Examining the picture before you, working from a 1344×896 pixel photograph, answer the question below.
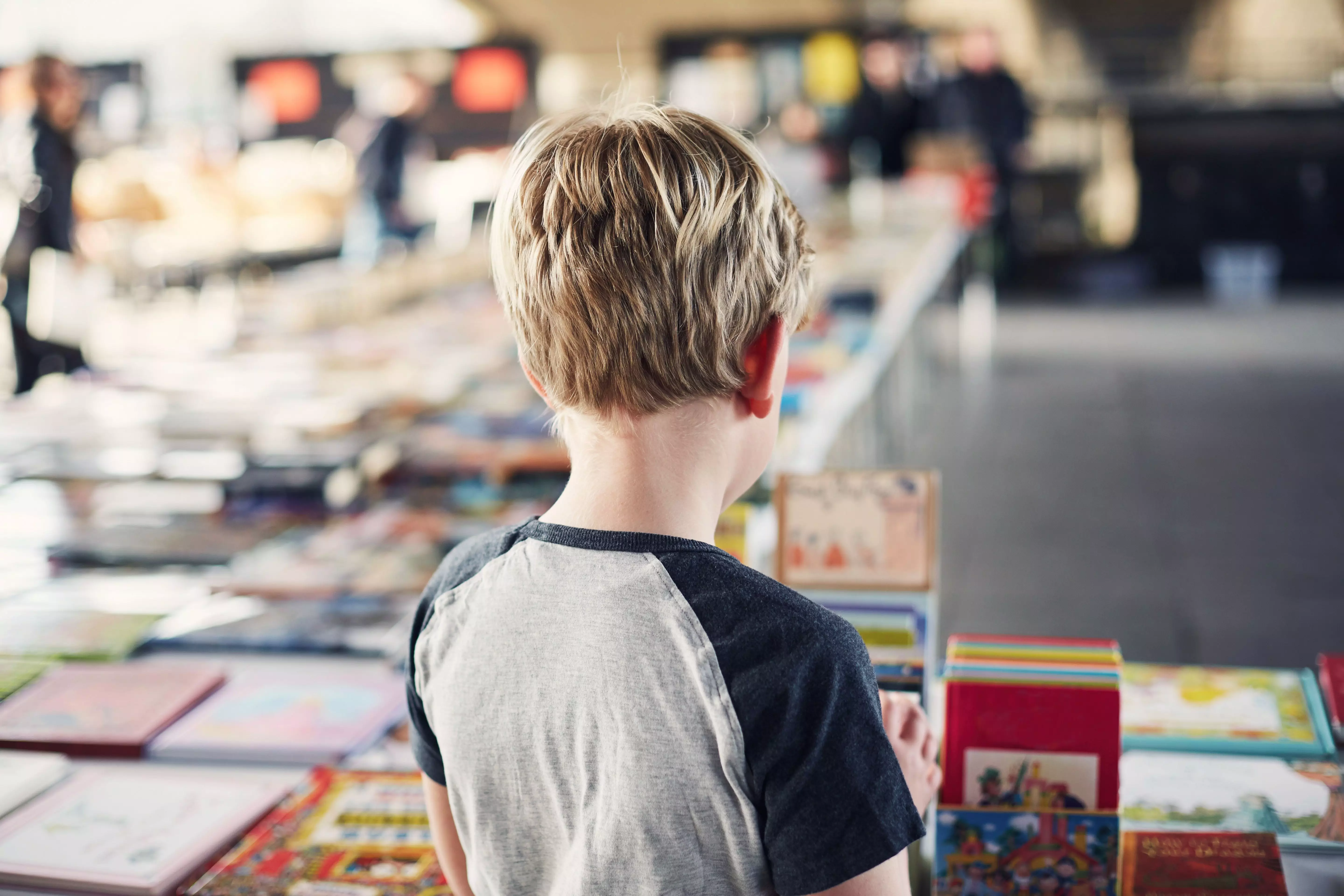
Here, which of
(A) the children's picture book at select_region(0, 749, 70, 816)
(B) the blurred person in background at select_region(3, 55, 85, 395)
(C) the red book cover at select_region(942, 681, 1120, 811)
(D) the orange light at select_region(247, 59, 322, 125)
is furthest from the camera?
(D) the orange light at select_region(247, 59, 322, 125)

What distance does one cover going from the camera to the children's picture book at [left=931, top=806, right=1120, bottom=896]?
103cm

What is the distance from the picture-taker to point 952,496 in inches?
191

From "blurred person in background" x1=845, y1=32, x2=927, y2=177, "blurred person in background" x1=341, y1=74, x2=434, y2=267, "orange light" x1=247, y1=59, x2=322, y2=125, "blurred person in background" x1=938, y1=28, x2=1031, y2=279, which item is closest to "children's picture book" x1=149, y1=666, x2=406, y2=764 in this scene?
"blurred person in background" x1=341, y1=74, x2=434, y2=267

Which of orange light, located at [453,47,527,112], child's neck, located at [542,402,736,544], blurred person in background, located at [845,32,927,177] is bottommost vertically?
child's neck, located at [542,402,736,544]

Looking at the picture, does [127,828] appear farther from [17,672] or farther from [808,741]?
[808,741]

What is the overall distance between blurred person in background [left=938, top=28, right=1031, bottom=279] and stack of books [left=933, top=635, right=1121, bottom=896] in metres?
9.45

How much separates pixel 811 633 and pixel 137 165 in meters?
13.1

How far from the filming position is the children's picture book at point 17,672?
1.60m

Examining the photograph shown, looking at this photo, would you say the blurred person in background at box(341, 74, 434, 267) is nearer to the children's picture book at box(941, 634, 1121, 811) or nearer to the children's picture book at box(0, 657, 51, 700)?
the children's picture book at box(0, 657, 51, 700)

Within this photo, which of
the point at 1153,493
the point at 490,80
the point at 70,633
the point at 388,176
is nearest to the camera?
the point at 70,633

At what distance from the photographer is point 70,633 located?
1756mm

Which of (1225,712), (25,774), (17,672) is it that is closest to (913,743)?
(1225,712)

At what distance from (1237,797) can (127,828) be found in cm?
115

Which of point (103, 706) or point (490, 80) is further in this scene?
point (490, 80)
